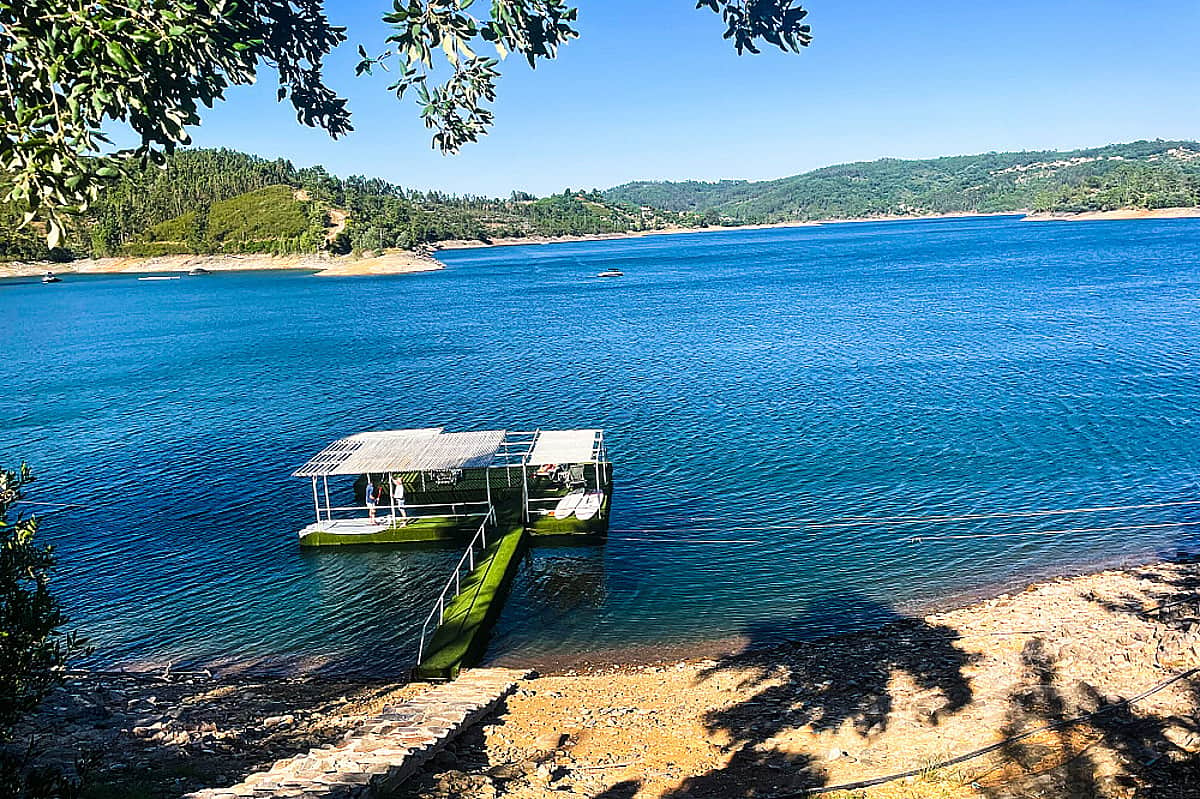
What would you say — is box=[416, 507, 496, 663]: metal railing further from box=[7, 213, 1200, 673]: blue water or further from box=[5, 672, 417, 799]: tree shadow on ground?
box=[5, 672, 417, 799]: tree shadow on ground

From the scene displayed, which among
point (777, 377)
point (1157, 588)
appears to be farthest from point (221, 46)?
point (777, 377)

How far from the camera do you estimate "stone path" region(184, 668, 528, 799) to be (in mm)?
9078

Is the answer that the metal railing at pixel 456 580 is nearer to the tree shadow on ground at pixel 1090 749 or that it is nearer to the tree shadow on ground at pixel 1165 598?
the tree shadow on ground at pixel 1090 749

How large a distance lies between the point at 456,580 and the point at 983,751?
1199cm

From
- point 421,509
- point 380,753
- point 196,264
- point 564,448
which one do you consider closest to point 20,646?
point 380,753

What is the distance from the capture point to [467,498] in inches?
1035

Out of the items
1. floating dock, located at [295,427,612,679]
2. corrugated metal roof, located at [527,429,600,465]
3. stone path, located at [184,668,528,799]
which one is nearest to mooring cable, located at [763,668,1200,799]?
stone path, located at [184,668,528,799]

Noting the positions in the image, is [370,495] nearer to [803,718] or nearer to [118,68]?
[803,718]

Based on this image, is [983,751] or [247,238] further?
[247,238]

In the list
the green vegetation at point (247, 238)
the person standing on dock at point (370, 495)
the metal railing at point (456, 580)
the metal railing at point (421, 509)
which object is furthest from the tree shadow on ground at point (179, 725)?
the green vegetation at point (247, 238)

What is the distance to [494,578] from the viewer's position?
20.9 meters

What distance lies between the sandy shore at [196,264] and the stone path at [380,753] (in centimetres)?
15186

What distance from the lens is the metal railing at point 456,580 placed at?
17609 millimetres

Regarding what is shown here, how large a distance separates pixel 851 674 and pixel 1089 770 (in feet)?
17.0
